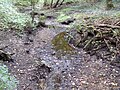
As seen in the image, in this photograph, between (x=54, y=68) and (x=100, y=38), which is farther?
(x=100, y=38)

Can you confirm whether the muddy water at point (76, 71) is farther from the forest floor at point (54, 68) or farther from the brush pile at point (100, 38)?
the brush pile at point (100, 38)

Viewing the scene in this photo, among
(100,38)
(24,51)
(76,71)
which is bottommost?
(76,71)

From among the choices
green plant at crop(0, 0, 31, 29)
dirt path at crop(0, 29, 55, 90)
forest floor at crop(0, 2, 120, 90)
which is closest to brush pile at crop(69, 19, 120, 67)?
forest floor at crop(0, 2, 120, 90)

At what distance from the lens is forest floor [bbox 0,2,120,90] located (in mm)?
7160

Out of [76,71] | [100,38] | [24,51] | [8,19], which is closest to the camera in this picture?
[76,71]

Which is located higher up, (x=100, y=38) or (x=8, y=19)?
(x=8, y=19)

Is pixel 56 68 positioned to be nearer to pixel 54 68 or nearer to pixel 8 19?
pixel 54 68

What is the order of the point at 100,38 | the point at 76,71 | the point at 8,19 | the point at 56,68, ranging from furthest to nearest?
1. the point at 8,19
2. the point at 100,38
3. the point at 56,68
4. the point at 76,71

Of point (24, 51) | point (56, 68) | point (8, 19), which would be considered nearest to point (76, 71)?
point (56, 68)

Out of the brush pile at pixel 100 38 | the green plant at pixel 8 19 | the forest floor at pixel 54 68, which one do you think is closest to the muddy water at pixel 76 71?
the forest floor at pixel 54 68

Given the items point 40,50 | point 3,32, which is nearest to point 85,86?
point 40,50

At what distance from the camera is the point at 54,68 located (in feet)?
27.2

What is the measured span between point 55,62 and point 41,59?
21.0 inches

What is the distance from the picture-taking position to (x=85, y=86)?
716cm
